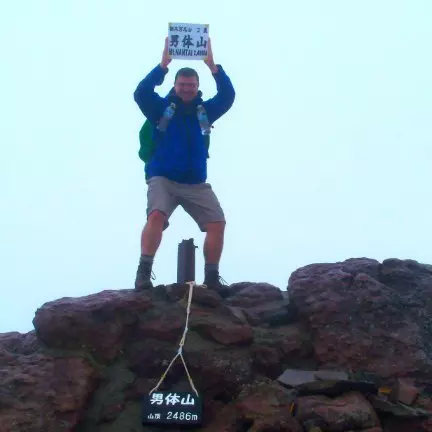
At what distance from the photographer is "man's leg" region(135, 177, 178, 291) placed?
7391 millimetres

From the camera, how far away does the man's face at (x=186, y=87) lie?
7922mm

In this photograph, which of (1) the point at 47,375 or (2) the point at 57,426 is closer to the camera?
(2) the point at 57,426

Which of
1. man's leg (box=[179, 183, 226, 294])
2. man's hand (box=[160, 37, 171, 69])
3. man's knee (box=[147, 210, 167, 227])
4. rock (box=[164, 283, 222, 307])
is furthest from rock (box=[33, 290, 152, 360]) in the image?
man's hand (box=[160, 37, 171, 69])

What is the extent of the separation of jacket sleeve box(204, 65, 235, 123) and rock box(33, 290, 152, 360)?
8.69 feet

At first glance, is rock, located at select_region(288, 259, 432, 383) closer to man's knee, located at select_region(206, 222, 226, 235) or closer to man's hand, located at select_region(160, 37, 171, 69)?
man's knee, located at select_region(206, 222, 226, 235)

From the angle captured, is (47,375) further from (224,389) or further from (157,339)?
(224,389)

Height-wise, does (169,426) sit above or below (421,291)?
below

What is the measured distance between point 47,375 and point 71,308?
2.58ft

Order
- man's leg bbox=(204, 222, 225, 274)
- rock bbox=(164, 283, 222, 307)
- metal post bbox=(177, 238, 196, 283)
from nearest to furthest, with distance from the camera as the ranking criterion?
rock bbox=(164, 283, 222, 307)
metal post bbox=(177, 238, 196, 283)
man's leg bbox=(204, 222, 225, 274)

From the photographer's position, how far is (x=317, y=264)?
7.80 metres

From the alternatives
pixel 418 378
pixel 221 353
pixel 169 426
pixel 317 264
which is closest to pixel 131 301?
pixel 221 353

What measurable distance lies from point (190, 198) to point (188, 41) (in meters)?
1.94

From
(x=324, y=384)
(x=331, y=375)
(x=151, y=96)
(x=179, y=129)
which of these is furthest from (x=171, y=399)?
(x=151, y=96)

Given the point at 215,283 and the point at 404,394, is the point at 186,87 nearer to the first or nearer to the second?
the point at 215,283
